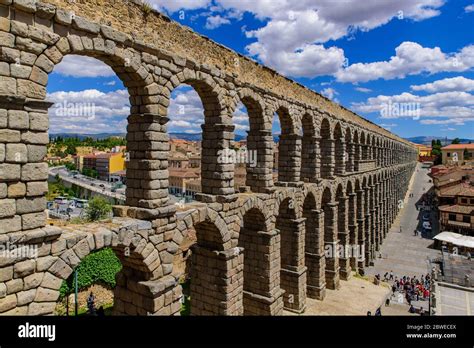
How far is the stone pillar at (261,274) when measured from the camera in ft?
52.4

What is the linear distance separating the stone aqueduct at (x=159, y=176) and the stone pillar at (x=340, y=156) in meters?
4.72

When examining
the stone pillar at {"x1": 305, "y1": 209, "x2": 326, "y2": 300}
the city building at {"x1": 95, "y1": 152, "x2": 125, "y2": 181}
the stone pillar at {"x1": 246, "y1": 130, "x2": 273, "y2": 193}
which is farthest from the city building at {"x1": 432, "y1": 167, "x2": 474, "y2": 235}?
the city building at {"x1": 95, "y1": 152, "x2": 125, "y2": 181}

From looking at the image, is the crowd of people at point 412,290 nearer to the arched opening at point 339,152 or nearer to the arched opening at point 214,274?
the arched opening at point 339,152

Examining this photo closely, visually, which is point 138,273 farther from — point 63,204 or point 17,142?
point 63,204

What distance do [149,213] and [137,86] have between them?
380 centimetres

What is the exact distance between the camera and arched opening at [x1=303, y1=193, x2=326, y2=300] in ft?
71.7

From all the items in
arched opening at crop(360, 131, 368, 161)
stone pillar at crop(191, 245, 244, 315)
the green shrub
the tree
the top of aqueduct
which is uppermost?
the top of aqueduct

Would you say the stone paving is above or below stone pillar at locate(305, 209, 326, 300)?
below

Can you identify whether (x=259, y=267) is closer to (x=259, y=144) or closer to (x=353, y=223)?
(x=259, y=144)

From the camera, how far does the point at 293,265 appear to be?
1930 centimetres

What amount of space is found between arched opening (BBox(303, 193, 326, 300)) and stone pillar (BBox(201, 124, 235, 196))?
9920mm

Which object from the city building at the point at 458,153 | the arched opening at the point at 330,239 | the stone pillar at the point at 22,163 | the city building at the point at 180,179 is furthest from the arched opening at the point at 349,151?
the city building at the point at 458,153

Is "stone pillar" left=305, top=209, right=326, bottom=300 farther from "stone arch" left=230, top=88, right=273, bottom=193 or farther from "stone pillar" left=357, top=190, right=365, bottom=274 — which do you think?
"stone pillar" left=357, top=190, right=365, bottom=274
